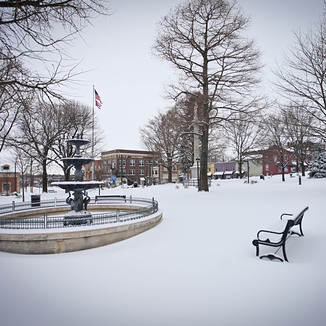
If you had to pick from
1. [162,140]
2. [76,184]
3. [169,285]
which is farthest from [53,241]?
[162,140]

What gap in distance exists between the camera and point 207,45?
2023 centimetres

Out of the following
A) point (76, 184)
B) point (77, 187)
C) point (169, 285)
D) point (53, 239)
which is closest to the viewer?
point (169, 285)

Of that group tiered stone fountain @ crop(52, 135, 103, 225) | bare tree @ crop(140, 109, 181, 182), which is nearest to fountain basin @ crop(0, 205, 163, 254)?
tiered stone fountain @ crop(52, 135, 103, 225)

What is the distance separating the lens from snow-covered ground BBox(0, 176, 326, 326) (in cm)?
371

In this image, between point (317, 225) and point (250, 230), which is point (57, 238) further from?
point (317, 225)

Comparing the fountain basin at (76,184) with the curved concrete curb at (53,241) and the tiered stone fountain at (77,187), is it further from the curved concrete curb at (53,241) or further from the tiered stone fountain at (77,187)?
the curved concrete curb at (53,241)

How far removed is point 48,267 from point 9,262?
1206 millimetres

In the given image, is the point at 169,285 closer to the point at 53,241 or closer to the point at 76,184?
the point at 53,241

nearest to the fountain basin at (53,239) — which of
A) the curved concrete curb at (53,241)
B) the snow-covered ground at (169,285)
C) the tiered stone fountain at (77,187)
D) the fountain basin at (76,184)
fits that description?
the curved concrete curb at (53,241)

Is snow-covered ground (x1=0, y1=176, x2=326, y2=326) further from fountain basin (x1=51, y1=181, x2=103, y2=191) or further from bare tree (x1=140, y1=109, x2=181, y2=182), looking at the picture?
bare tree (x1=140, y1=109, x2=181, y2=182)

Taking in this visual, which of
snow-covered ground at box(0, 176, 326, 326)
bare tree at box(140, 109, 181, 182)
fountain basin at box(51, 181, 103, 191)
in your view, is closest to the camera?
snow-covered ground at box(0, 176, 326, 326)

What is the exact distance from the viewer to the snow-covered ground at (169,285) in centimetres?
371

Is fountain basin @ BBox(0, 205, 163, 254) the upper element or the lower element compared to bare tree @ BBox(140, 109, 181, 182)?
lower

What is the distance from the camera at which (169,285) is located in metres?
4.67
